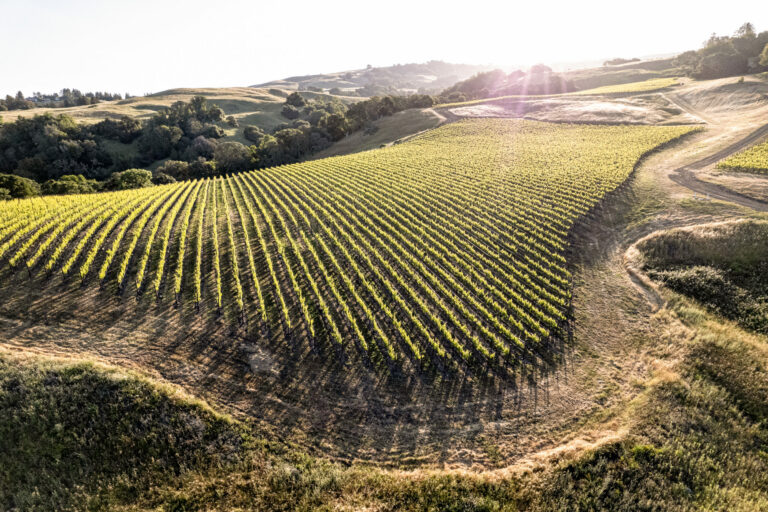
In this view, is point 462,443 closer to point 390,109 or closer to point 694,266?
point 694,266

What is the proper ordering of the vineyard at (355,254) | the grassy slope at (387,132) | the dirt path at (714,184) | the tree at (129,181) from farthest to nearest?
the grassy slope at (387,132)
the tree at (129,181)
the dirt path at (714,184)
the vineyard at (355,254)

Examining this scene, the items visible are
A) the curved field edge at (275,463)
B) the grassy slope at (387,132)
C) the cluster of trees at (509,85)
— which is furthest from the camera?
the cluster of trees at (509,85)

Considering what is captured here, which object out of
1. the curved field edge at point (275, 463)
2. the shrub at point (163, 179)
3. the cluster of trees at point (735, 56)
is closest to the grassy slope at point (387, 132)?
the shrub at point (163, 179)

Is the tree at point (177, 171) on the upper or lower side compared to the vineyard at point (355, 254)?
upper

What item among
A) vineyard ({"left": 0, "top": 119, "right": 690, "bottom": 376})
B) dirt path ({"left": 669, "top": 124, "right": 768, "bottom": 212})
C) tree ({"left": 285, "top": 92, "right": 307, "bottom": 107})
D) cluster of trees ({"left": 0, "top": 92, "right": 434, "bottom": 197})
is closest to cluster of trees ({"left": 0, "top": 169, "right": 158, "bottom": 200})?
cluster of trees ({"left": 0, "top": 92, "right": 434, "bottom": 197})

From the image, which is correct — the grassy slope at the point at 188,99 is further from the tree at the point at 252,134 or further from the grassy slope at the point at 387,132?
the grassy slope at the point at 387,132

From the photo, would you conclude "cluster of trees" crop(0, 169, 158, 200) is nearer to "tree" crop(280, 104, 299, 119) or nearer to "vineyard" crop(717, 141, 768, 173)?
"tree" crop(280, 104, 299, 119)
